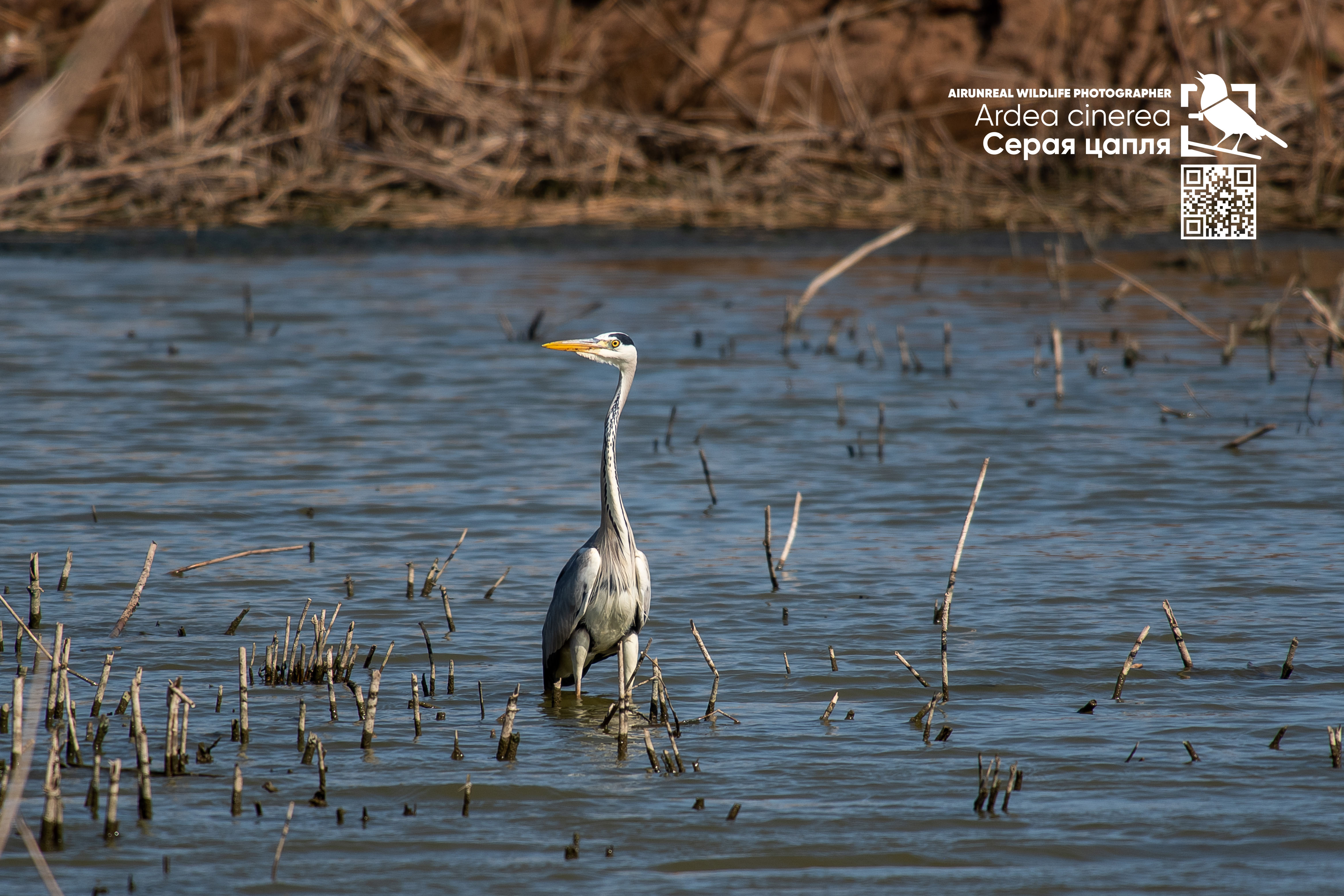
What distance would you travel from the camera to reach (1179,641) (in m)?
5.45

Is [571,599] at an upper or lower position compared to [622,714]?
upper

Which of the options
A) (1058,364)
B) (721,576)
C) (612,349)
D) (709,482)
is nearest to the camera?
(612,349)

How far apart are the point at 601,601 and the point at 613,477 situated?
48 cm

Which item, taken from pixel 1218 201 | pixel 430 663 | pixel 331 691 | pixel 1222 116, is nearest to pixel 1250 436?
pixel 430 663

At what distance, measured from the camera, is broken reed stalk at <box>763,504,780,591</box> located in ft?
21.2

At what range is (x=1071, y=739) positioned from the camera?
192 inches

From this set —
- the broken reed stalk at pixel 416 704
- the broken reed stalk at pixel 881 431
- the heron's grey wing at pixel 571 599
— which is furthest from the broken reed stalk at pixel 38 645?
the broken reed stalk at pixel 881 431

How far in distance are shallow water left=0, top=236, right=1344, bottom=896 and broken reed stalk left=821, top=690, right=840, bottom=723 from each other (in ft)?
0.12

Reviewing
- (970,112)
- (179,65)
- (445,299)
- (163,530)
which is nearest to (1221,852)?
(163,530)

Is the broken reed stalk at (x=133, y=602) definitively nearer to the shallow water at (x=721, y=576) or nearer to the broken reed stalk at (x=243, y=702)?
the shallow water at (x=721, y=576)

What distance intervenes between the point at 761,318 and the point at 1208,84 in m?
6.31

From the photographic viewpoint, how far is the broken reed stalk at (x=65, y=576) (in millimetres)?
6293

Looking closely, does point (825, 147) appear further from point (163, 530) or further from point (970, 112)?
point (163, 530)

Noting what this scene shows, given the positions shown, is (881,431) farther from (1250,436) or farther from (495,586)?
(495,586)
